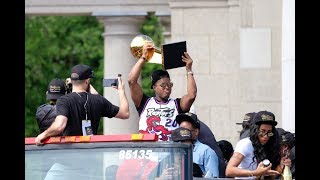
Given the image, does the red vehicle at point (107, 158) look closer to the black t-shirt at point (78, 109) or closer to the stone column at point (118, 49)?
the black t-shirt at point (78, 109)

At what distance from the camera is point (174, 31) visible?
22.2 metres

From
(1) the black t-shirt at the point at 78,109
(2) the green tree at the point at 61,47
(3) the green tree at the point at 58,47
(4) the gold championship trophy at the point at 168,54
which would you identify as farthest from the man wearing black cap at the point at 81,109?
(3) the green tree at the point at 58,47

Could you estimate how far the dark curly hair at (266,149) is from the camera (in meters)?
13.3

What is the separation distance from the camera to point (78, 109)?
13.1m

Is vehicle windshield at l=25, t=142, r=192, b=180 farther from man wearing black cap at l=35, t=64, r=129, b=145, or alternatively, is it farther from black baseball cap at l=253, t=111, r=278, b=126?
black baseball cap at l=253, t=111, r=278, b=126

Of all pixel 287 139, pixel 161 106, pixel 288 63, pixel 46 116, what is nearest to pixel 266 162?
pixel 287 139

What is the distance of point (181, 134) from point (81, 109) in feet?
3.06

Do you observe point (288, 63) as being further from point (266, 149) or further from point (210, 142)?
point (266, 149)

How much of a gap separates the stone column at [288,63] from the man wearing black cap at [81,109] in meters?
6.26

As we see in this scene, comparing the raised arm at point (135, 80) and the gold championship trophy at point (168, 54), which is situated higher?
the gold championship trophy at point (168, 54)

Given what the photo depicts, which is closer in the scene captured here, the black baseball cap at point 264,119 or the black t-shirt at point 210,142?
the black baseball cap at point 264,119

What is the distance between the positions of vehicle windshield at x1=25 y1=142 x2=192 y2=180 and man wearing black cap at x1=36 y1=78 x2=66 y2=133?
2201 millimetres
